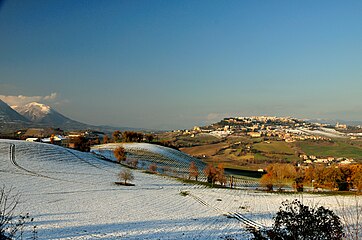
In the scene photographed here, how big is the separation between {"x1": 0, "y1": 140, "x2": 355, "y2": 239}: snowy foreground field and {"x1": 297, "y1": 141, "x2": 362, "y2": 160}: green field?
89.7 m

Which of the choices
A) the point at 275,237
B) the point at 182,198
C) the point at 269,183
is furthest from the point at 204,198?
the point at 275,237

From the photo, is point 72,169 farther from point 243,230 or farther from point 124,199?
point 243,230

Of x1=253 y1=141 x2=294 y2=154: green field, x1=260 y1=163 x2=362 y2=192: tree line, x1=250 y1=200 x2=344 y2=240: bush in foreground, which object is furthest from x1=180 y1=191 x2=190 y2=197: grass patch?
x1=253 y1=141 x2=294 y2=154: green field

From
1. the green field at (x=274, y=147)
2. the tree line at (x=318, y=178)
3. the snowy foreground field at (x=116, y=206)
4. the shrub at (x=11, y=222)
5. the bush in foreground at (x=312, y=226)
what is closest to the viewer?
the shrub at (x=11, y=222)

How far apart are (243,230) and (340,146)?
13705cm

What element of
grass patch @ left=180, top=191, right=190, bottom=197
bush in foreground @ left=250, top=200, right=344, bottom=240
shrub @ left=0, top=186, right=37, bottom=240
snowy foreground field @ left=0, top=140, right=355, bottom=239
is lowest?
grass patch @ left=180, top=191, right=190, bottom=197

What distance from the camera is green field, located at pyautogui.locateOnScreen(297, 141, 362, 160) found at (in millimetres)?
127744

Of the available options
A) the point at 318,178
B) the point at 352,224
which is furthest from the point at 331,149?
the point at 352,224

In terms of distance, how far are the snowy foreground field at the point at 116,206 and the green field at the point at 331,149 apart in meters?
89.7

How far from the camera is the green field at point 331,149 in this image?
128 meters

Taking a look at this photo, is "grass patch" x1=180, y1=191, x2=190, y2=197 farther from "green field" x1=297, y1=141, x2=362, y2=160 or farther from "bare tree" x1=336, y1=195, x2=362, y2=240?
"green field" x1=297, y1=141, x2=362, y2=160

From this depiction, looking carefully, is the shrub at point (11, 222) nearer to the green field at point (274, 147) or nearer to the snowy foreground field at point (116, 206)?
the snowy foreground field at point (116, 206)

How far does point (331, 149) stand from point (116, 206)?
128m

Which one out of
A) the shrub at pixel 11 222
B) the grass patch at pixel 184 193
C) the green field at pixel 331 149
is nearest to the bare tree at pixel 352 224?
the shrub at pixel 11 222
